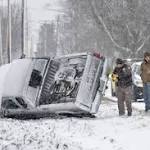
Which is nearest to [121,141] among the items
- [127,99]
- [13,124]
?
[13,124]

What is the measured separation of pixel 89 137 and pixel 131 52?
4129 cm

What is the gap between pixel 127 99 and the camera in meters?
18.8

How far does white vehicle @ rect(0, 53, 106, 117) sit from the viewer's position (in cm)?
1889

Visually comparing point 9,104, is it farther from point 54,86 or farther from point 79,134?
point 79,134

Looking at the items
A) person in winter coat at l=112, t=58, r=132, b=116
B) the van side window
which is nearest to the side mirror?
the van side window

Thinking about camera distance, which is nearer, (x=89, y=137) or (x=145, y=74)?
(x=89, y=137)

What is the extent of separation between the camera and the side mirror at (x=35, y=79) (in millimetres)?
19392

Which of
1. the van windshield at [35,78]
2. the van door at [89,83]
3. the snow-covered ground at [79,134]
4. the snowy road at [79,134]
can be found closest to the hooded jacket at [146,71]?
the van door at [89,83]

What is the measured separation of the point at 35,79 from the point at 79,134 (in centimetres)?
508

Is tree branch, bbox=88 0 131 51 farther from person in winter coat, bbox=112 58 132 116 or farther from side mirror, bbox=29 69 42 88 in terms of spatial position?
person in winter coat, bbox=112 58 132 116

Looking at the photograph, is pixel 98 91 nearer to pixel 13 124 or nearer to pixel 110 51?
pixel 13 124

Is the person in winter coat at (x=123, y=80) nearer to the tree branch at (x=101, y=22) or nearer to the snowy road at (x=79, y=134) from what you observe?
the snowy road at (x=79, y=134)

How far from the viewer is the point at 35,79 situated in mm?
19469

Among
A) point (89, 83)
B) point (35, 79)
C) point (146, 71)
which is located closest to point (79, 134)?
point (89, 83)
